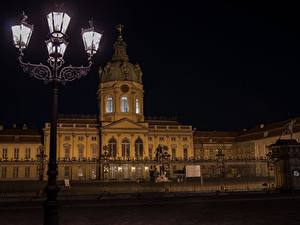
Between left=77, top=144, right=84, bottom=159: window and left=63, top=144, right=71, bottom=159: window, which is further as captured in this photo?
left=77, top=144, right=84, bottom=159: window

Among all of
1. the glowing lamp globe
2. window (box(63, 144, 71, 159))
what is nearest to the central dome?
window (box(63, 144, 71, 159))

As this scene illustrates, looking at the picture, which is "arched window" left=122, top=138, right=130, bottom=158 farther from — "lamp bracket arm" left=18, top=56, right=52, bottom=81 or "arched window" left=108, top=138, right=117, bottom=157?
"lamp bracket arm" left=18, top=56, right=52, bottom=81

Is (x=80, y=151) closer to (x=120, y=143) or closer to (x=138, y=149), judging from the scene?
(x=120, y=143)

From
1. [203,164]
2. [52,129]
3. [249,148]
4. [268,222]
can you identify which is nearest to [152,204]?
[268,222]

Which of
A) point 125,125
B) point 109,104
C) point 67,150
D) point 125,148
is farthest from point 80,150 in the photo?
point 109,104

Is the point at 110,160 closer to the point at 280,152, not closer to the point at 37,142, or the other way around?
the point at 37,142

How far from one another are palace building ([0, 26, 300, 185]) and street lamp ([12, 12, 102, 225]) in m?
52.3

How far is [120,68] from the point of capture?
82.6m

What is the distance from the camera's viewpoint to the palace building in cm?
6988

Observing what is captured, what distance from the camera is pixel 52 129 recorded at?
35.9 ft

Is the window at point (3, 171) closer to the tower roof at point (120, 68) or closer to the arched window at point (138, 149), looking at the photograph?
the arched window at point (138, 149)

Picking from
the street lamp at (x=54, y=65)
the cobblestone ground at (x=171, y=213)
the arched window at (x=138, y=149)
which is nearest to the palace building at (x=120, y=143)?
the arched window at (x=138, y=149)

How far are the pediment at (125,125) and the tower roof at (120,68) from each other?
10091 mm

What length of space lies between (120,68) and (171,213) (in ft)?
226
